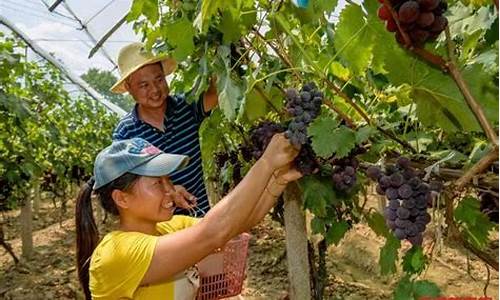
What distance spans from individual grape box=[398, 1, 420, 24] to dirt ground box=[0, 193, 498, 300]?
375 centimetres

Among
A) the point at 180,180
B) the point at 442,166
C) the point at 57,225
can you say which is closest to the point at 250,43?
the point at 442,166

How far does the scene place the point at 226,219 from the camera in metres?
1.36

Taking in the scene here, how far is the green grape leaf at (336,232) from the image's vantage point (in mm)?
1949

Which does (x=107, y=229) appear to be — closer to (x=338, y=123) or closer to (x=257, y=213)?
(x=257, y=213)

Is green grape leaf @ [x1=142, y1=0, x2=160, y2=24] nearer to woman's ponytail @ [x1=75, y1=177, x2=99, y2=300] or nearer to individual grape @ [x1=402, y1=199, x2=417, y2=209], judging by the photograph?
woman's ponytail @ [x1=75, y1=177, x2=99, y2=300]

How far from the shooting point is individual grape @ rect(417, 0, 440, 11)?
72cm

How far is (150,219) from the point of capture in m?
1.55

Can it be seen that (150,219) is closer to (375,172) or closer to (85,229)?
(85,229)

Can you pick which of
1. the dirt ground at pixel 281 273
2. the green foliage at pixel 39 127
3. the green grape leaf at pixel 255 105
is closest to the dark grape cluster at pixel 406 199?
the green grape leaf at pixel 255 105

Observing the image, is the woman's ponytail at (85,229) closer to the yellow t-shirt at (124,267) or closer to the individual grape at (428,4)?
the yellow t-shirt at (124,267)

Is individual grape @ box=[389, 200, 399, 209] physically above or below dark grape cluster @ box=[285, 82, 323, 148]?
below

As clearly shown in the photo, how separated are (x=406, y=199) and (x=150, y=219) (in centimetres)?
81

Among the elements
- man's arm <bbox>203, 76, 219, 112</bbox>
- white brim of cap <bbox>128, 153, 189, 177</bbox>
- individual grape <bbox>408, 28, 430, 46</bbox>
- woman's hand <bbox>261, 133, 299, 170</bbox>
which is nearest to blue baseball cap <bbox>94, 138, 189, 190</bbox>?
white brim of cap <bbox>128, 153, 189, 177</bbox>

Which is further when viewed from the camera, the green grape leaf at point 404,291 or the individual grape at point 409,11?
the green grape leaf at point 404,291
